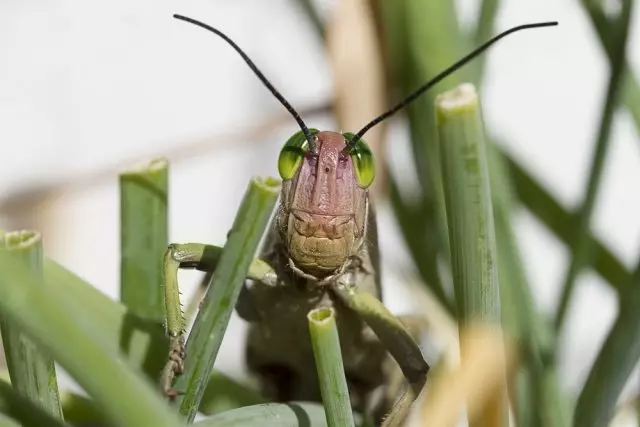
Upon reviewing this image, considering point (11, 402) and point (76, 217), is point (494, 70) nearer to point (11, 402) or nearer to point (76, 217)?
point (76, 217)

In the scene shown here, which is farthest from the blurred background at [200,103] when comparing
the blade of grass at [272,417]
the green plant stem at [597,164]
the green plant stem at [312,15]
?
the blade of grass at [272,417]

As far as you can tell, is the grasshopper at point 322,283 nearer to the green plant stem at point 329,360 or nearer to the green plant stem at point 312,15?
the green plant stem at point 329,360

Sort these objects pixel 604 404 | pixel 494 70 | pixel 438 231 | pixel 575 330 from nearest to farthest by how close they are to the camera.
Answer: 1. pixel 604 404
2. pixel 438 231
3. pixel 575 330
4. pixel 494 70

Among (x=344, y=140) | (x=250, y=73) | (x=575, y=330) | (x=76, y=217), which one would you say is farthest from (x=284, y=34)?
(x=344, y=140)

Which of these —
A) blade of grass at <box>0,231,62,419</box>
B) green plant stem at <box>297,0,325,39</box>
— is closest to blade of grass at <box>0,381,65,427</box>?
blade of grass at <box>0,231,62,419</box>

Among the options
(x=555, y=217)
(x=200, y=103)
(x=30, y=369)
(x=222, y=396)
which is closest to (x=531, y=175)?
(x=555, y=217)

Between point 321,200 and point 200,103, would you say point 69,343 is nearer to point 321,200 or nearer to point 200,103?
point 321,200
